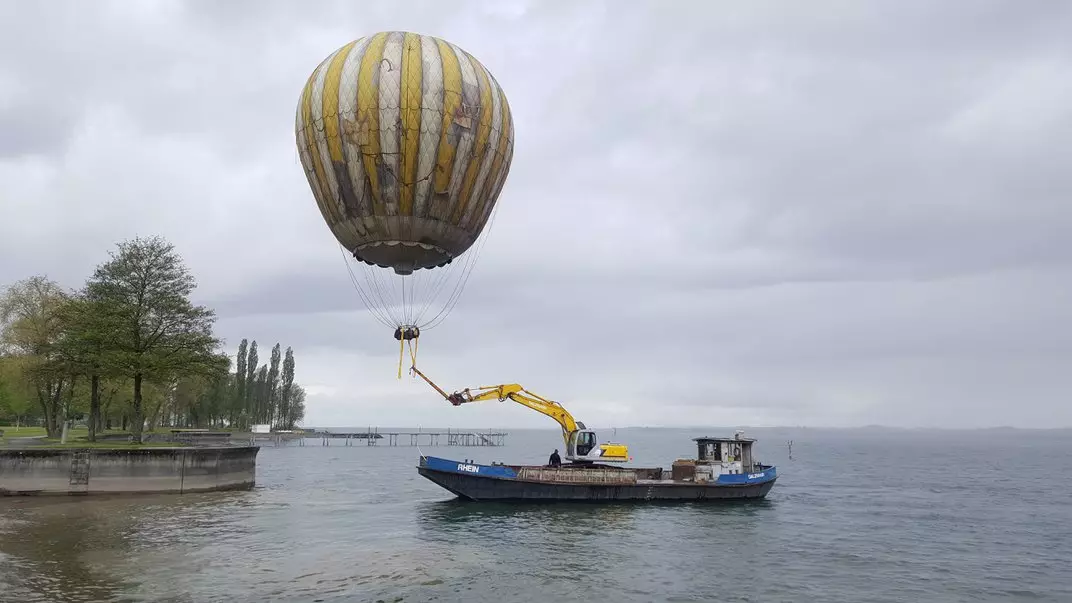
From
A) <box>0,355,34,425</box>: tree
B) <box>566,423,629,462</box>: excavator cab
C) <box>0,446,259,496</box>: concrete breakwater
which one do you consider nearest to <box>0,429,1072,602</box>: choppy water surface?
<box>0,446,259,496</box>: concrete breakwater

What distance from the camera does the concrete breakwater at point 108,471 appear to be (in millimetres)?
38906

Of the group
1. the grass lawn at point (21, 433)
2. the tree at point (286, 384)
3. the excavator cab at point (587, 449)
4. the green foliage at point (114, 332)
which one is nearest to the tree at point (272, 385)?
the tree at point (286, 384)

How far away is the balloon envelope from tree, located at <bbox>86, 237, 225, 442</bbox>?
30868 mm

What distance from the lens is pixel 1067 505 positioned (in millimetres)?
53219

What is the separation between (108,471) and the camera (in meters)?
40.5

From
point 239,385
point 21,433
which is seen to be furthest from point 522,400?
point 239,385

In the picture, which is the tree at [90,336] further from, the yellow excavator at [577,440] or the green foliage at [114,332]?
the yellow excavator at [577,440]

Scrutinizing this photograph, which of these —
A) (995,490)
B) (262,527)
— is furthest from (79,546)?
(995,490)

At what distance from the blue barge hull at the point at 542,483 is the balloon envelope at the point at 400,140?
21.7 metres

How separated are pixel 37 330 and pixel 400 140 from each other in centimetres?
4907

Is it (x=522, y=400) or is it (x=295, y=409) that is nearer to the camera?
(x=522, y=400)

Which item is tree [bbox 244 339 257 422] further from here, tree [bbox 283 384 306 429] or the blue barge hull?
the blue barge hull

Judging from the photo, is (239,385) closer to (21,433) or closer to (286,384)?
(286,384)

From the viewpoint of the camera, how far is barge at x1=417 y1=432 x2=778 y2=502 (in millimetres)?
44156
